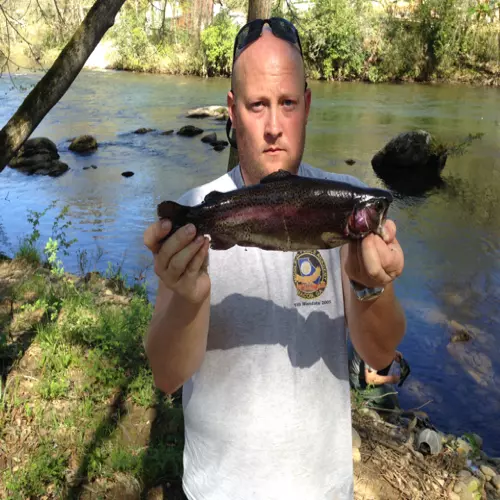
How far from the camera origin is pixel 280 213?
79.2 inches

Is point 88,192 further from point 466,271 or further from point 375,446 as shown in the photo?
point 375,446

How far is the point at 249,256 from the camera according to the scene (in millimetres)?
2219

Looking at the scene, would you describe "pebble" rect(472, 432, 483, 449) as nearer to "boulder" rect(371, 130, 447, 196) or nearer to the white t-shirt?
the white t-shirt

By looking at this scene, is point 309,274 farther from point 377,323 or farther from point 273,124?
point 273,124

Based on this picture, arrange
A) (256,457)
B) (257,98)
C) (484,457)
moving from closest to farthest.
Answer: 1. (256,457)
2. (257,98)
3. (484,457)

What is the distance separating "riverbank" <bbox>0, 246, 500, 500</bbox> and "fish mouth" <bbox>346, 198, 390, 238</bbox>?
9.18 ft

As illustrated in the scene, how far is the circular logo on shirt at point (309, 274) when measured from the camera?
2186 mm

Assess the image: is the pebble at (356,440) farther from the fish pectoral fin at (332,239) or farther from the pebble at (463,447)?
the fish pectoral fin at (332,239)

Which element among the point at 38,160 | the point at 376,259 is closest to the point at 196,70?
the point at 38,160

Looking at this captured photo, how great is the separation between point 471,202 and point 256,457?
14.9 metres

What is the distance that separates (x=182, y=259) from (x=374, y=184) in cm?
1581

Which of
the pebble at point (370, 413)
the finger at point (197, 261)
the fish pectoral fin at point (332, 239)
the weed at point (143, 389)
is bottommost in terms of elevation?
the pebble at point (370, 413)

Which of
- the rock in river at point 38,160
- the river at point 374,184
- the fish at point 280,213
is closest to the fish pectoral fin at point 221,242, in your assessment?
the fish at point 280,213

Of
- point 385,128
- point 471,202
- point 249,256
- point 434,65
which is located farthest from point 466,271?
point 434,65
